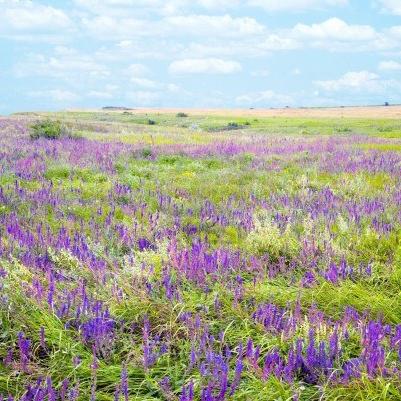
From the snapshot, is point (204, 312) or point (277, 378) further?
point (204, 312)

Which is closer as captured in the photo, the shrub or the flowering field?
the flowering field

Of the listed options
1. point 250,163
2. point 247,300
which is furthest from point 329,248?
point 250,163

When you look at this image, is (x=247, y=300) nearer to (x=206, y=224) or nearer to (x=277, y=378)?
(x=277, y=378)

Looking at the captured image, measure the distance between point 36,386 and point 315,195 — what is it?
6.66m

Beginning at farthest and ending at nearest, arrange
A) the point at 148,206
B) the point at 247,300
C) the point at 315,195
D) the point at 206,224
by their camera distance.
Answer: the point at 315,195 → the point at 148,206 → the point at 206,224 → the point at 247,300

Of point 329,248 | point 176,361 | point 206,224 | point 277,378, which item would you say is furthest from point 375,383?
point 206,224

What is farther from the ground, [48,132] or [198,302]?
[48,132]

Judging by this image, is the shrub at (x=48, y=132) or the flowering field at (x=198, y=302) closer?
the flowering field at (x=198, y=302)

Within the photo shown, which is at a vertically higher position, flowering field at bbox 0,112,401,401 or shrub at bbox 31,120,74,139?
shrub at bbox 31,120,74,139

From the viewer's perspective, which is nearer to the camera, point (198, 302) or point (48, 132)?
point (198, 302)

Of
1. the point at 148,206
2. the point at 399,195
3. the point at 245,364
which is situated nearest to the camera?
the point at 245,364

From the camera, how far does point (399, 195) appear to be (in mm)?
8062

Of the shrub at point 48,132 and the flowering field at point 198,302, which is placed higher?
the shrub at point 48,132

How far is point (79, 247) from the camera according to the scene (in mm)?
4816
